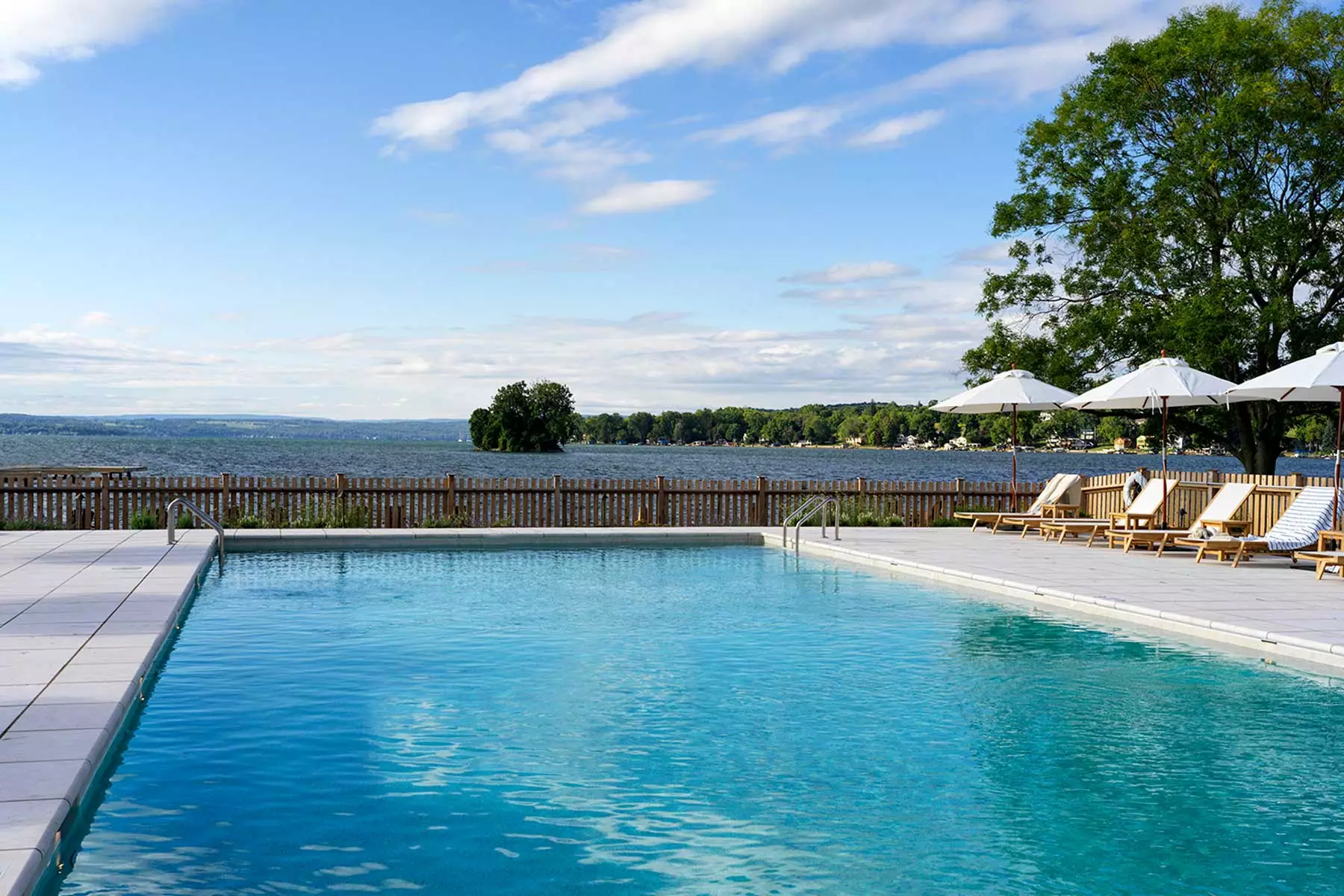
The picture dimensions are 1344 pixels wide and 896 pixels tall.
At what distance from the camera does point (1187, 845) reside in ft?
15.6

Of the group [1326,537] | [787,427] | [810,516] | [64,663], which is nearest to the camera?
[64,663]

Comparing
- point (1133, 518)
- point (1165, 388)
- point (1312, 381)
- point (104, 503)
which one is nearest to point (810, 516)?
point (1133, 518)

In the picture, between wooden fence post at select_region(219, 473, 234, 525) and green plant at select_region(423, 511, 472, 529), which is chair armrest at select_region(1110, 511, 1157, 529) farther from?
wooden fence post at select_region(219, 473, 234, 525)

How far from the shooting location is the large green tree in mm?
20484

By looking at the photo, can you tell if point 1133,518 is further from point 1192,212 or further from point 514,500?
point 514,500

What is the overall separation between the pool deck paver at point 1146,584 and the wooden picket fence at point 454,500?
2466mm

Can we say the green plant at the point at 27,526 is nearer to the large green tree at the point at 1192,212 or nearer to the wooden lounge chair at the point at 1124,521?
the wooden lounge chair at the point at 1124,521

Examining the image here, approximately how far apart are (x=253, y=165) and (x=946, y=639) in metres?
16.3

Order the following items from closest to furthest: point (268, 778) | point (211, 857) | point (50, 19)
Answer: point (211, 857)
point (268, 778)
point (50, 19)

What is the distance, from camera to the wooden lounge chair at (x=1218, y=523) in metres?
14.6

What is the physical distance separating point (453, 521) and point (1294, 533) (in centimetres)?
1255

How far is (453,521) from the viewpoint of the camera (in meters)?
18.5

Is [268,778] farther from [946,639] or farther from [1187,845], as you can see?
[946,639]

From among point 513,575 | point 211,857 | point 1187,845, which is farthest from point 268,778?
point 513,575
